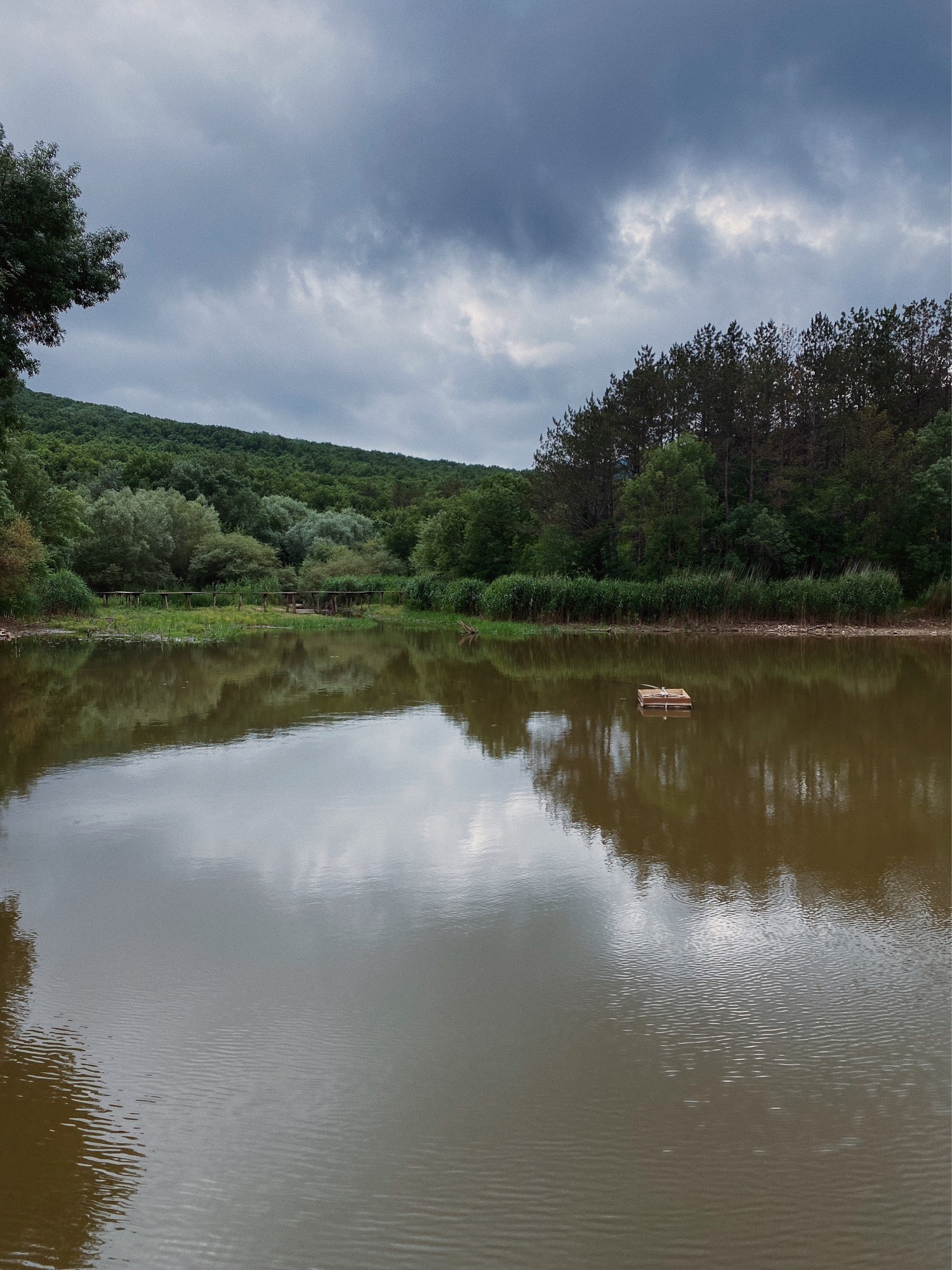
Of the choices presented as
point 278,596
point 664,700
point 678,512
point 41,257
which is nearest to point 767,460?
point 678,512

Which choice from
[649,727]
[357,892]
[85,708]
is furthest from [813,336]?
[357,892]

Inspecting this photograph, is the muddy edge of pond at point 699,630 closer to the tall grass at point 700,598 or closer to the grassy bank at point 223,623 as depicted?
the grassy bank at point 223,623

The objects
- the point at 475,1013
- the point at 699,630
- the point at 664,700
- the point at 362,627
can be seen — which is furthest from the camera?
the point at 362,627

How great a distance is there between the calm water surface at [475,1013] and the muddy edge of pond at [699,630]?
23242 millimetres

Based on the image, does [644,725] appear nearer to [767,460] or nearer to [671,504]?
[671,504]

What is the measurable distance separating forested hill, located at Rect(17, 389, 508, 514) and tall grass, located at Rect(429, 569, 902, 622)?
119ft

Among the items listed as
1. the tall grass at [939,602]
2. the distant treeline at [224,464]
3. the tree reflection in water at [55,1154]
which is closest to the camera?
the tree reflection in water at [55,1154]

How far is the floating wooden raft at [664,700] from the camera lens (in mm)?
15758

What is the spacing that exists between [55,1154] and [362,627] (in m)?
36.6

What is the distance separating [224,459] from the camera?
74.7m

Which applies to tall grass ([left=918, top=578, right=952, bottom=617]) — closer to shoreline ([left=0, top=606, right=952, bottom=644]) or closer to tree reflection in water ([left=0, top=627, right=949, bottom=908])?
shoreline ([left=0, top=606, right=952, bottom=644])

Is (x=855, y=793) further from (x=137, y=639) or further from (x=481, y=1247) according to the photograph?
(x=137, y=639)

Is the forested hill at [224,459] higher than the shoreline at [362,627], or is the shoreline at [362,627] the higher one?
the forested hill at [224,459]

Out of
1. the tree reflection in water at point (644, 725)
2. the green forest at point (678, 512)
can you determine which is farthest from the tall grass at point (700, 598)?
the tree reflection in water at point (644, 725)
